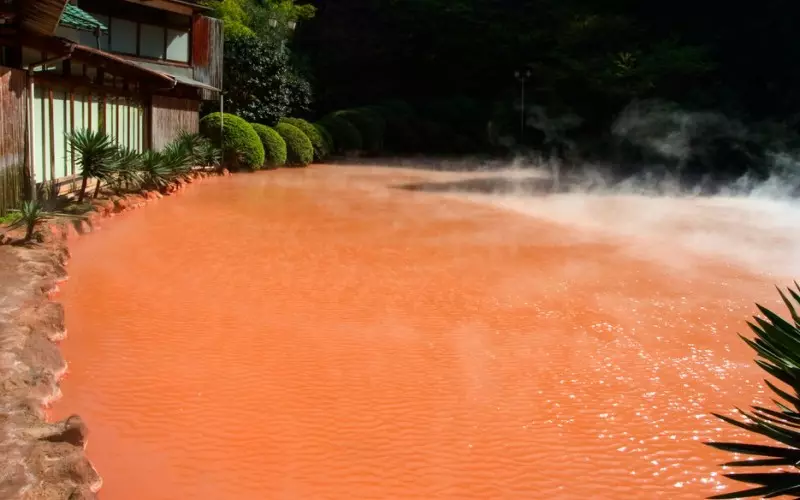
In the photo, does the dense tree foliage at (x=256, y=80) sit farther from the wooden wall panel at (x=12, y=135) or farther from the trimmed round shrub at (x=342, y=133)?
the wooden wall panel at (x=12, y=135)

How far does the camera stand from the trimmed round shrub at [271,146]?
24109mm

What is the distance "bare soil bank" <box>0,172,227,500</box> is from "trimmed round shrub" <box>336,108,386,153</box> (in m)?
24.7

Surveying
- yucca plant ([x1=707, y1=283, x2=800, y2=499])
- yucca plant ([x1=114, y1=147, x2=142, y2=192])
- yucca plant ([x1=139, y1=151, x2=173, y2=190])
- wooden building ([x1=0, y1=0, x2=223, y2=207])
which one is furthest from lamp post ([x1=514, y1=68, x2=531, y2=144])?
yucca plant ([x1=707, y1=283, x2=800, y2=499])

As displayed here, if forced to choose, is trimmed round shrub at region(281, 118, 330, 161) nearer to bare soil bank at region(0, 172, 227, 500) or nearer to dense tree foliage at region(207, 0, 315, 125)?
dense tree foliage at region(207, 0, 315, 125)

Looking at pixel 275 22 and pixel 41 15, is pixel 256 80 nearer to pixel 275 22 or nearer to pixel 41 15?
pixel 275 22

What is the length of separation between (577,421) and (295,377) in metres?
1.87

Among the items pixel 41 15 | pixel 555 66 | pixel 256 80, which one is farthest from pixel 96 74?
pixel 555 66

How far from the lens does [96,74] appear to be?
15023mm

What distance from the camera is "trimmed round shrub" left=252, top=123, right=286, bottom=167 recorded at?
79.1 ft

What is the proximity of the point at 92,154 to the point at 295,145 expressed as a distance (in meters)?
13.7

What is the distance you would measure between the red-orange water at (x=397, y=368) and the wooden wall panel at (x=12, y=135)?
43.3 inches

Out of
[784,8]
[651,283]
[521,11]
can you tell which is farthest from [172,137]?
[521,11]

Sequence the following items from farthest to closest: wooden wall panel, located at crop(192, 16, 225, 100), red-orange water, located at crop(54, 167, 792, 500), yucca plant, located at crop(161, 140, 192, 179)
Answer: wooden wall panel, located at crop(192, 16, 225, 100) → yucca plant, located at crop(161, 140, 192, 179) → red-orange water, located at crop(54, 167, 792, 500)

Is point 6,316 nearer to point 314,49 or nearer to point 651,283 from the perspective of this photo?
point 651,283
